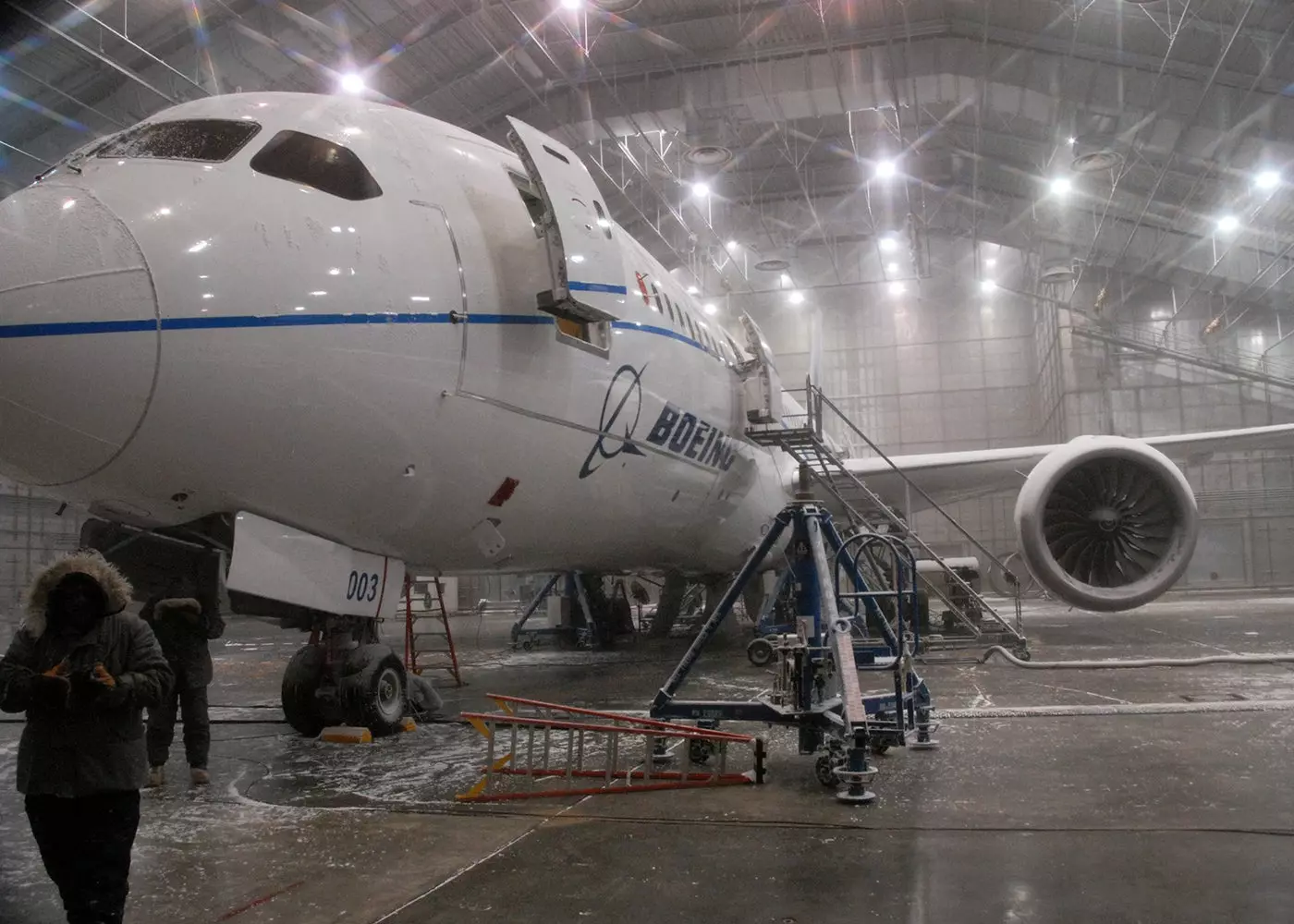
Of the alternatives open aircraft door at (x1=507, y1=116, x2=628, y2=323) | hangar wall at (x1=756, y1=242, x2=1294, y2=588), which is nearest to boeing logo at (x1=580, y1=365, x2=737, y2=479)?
open aircraft door at (x1=507, y1=116, x2=628, y2=323)

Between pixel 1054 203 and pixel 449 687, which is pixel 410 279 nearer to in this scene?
pixel 449 687

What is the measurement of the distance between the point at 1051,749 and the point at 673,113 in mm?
18636

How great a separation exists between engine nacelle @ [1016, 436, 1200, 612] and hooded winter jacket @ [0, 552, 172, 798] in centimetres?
878

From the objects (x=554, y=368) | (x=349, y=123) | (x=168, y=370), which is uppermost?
(x=349, y=123)

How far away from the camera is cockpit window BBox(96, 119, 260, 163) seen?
5.01 metres

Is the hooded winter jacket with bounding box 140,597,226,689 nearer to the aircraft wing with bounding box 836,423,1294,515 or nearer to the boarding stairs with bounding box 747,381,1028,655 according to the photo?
the boarding stairs with bounding box 747,381,1028,655

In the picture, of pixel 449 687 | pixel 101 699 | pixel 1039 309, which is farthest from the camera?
pixel 1039 309

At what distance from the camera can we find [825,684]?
564cm

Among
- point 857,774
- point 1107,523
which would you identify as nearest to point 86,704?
point 857,774

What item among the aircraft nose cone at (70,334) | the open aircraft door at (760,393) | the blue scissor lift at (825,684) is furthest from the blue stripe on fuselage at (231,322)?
the open aircraft door at (760,393)

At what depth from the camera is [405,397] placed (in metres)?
5.13

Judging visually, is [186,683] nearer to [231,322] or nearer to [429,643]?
[231,322]

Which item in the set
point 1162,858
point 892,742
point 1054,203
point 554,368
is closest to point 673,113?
point 1054,203

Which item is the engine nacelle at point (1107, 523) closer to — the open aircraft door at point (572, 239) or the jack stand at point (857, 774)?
the open aircraft door at point (572, 239)
